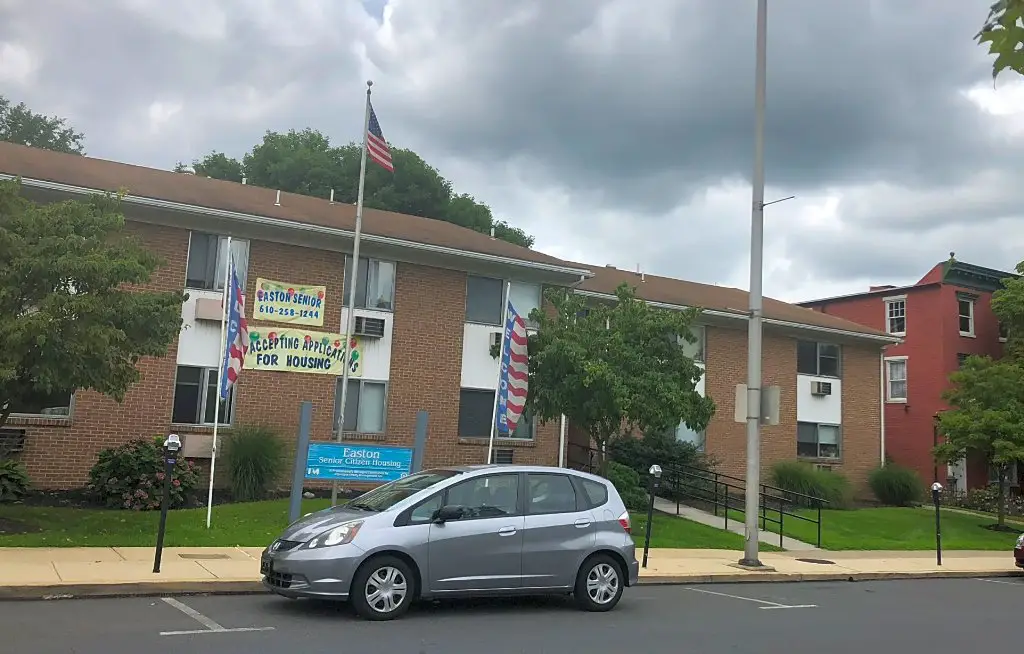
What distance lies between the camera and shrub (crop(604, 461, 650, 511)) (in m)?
20.0

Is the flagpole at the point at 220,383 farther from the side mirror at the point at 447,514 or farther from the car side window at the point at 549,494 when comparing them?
the car side window at the point at 549,494

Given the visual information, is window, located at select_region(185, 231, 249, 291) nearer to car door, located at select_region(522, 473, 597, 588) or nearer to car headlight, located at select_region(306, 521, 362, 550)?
car door, located at select_region(522, 473, 597, 588)

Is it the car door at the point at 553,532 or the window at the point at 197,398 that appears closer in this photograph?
the car door at the point at 553,532

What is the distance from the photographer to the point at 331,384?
2055 centimetres

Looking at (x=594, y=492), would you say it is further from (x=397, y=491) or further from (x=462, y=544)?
(x=397, y=491)

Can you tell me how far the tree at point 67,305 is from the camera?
11805 mm

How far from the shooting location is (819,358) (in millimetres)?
29672

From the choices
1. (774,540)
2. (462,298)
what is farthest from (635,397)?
(462,298)

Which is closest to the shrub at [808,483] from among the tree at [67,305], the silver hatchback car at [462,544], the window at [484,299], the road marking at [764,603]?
the window at [484,299]

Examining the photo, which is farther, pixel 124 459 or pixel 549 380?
pixel 549 380

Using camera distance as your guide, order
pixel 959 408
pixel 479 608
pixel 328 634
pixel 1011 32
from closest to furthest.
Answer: pixel 1011 32 → pixel 328 634 → pixel 479 608 → pixel 959 408

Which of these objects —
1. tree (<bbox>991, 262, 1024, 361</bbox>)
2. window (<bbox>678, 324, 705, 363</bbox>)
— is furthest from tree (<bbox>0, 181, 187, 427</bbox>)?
tree (<bbox>991, 262, 1024, 361</bbox>)

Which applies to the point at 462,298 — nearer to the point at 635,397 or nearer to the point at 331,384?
the point at 331,384

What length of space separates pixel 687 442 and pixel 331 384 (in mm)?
9765
